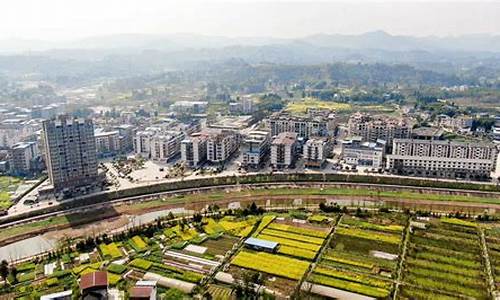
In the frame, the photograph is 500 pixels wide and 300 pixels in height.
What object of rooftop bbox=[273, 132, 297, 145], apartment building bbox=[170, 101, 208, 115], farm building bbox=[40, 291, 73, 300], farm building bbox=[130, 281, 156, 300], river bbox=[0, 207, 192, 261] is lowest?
river bbox=[0, 207, 192, 261]

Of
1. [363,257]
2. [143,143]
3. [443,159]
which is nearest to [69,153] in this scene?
[143,143]

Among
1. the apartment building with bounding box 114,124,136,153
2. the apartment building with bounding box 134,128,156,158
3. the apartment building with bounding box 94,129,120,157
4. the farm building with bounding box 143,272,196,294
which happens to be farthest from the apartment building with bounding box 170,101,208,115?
the farm building with bounding box 143,272,196,294

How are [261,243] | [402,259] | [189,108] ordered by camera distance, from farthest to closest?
[189,108] < [261,243] < [402,259]

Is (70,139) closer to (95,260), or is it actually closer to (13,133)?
(95,260)

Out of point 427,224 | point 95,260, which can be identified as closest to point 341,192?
point 427,224

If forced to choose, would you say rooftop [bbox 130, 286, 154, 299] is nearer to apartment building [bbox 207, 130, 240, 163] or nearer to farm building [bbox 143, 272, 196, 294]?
farm building [bbox 143, 272, 196, 294]

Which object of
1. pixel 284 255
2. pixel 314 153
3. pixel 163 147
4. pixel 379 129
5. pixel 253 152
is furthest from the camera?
pixel 379 129

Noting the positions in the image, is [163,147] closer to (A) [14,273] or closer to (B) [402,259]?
(A) [14,273]
